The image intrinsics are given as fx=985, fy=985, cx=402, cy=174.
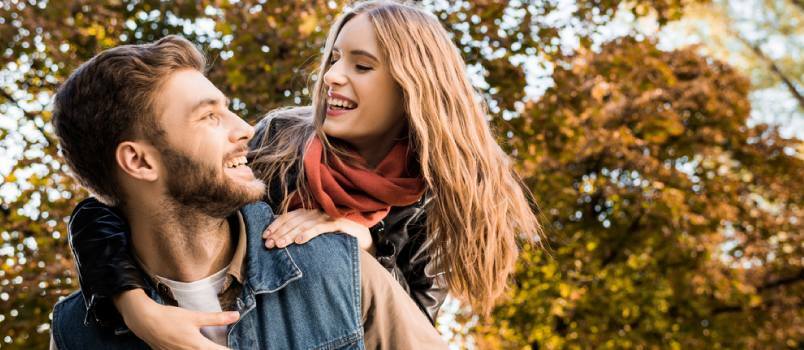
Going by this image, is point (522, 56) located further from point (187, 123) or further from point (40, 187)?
point (187, 123)

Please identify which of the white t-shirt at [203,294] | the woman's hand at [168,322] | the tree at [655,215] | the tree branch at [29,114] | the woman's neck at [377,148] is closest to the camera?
the woman's hand at [168,322]

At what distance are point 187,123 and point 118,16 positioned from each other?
11.0 feet

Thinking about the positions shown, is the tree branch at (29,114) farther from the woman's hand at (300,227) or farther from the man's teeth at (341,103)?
the woman's hand at (300,227)

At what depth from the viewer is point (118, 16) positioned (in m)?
5.54

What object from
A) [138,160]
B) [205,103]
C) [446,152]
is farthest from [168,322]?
[446,152]

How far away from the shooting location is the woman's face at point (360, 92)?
2885 millimetres

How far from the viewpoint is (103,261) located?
251cm

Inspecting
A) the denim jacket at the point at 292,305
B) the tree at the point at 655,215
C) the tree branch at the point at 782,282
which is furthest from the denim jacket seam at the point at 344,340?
the tree branch at the point at 782,282

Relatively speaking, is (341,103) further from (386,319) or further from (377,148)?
(386,319)

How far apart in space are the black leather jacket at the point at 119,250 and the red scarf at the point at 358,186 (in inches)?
8.2

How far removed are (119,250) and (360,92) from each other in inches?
32.3

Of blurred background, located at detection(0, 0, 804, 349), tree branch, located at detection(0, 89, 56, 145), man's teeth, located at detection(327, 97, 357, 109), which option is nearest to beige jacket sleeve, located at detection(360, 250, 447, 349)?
man's teeth, located at detection(327, 97, 357, 109)

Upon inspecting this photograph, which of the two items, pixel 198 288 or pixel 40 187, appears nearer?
pixel 198 288

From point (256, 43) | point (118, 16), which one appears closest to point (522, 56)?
point (256, 43)
